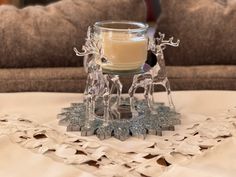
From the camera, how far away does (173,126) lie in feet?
3.12

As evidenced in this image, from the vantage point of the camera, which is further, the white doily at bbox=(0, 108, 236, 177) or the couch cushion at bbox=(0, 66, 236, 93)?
the couch cushion at bbox=(0, 66, 236, 93)

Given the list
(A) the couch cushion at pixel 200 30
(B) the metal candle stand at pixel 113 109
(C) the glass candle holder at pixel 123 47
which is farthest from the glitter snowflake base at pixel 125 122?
(A) the couch cushion at pixel 200 30

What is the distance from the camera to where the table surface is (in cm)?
76

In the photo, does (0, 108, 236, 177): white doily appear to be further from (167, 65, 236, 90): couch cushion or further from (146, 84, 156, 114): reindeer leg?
(167, 65, 236, 90): couch cushion

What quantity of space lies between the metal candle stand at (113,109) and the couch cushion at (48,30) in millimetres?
371

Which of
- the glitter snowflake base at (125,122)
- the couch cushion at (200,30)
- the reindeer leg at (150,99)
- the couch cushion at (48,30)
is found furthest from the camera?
the couch cushion at (200,30)

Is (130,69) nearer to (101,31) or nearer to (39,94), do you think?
(101,31)

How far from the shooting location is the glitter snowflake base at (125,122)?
0.91 metres

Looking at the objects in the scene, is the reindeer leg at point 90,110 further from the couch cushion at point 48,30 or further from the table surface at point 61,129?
the couch cushion at point 48,30

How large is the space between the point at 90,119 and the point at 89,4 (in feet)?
2.06

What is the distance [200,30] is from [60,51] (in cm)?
51

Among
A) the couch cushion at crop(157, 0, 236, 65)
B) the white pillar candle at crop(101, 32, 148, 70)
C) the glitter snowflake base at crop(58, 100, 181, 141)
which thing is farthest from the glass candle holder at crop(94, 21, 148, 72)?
the couch cushion at crop(157, 0, 236, 65)

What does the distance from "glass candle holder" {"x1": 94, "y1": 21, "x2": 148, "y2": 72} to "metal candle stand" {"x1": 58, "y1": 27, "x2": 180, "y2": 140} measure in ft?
0.04

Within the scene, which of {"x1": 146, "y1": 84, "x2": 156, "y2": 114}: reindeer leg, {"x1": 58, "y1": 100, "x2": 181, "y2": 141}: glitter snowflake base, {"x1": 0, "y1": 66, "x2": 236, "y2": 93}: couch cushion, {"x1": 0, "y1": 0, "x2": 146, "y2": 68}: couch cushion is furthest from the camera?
{"x1": 0, "y1": 0, "x2": 146, "y2": 68}: couch cushion
